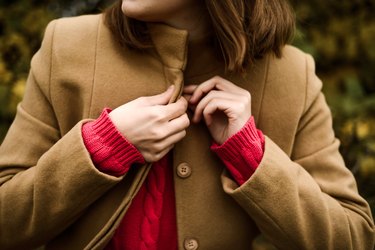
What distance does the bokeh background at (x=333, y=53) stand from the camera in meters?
2.78

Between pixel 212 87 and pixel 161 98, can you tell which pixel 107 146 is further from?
pixel 212 87

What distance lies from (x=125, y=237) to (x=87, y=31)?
0.68 metres

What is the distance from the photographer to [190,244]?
1756 millimetres

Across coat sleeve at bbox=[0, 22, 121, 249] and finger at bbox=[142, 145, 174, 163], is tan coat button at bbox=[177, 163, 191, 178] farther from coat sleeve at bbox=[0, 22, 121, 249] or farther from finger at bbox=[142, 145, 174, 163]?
coat sleeve at bbox=[0, 22, 121, 249]

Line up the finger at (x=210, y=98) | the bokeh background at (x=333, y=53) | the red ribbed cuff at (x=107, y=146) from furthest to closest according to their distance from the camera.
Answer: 1. the bokeh background at (x=333, y=53)
2. the finger at (x=210, y=98)
3. the red ribbed cuff at (x=107, y=146)

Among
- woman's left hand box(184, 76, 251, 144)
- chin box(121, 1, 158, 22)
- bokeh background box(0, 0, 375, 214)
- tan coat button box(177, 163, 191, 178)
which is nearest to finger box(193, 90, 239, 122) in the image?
woman's left hand box(184, 76, 251, 144)

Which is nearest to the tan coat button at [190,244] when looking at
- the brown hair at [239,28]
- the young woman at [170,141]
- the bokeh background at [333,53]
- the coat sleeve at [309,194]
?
the young woman at [170,141]

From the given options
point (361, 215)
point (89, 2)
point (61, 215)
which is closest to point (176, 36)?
point (61, 215)

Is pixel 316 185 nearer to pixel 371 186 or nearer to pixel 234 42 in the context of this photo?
pixel 234 42

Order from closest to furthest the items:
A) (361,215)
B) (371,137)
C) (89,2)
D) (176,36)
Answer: (176,36) < (361,215) < (89,2) < (371,137)

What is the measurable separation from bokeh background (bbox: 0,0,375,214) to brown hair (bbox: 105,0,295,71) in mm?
634

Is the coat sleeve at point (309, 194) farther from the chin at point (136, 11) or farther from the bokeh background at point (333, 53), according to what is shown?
the bokeh background at point (333, 53)

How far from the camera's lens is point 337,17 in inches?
135

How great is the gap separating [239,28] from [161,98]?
1.06 feet
